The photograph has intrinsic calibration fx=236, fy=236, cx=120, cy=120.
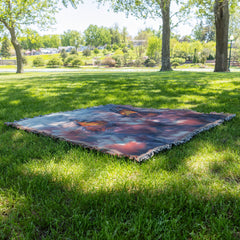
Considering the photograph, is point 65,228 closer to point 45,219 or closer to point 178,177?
point 45,219

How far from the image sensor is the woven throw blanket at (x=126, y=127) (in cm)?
244

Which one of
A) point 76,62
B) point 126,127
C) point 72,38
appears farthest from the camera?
point 72,38

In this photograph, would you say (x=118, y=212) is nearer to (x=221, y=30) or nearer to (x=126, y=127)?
(x=126, y=127)

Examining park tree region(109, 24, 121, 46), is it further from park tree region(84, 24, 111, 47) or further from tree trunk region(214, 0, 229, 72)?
tree trunk region(214, 0, 229, 72)

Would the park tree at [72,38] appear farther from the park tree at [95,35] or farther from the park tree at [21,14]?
the park tree at [21,14]

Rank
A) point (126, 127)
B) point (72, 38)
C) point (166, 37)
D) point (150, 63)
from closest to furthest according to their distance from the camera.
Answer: point (126, 127), point (166, 37), point (150, 63), point (72, 38)

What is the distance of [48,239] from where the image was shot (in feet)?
4.09

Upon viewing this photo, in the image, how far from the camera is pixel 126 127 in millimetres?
3186

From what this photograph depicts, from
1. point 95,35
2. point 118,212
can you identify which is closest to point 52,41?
point 95,35

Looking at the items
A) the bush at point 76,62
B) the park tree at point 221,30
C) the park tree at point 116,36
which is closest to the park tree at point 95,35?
the park tree at point 116,36

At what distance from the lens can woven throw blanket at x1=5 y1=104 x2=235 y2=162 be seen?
2.44 metres

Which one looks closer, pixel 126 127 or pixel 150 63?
pixel 126 127

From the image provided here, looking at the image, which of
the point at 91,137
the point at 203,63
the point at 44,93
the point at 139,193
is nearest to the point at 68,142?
the point at 91,137

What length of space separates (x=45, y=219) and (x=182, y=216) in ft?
Result: 2.70
